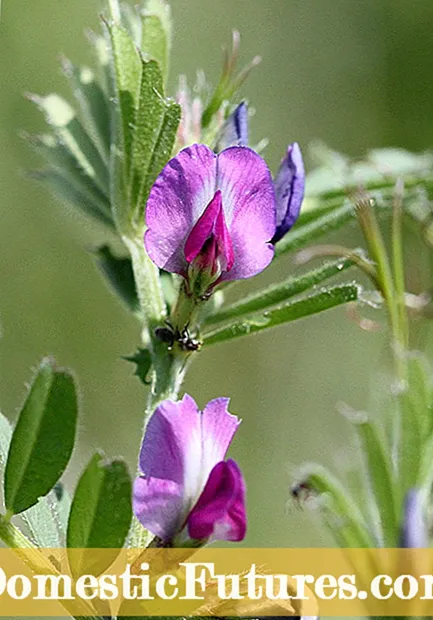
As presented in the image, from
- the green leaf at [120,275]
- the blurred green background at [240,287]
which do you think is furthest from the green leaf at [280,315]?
the blurred green background at [240,287]

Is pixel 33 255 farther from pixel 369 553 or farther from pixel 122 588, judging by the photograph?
pixel 122 588

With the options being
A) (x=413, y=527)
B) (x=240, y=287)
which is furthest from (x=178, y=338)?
(x=240, y=287)

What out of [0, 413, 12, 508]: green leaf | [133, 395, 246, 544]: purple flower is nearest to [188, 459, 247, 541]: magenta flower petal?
[133, 395, 246, 544]: purple flower

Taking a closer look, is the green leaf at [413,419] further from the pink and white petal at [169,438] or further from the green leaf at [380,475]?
the pink and white petal at [169,438]

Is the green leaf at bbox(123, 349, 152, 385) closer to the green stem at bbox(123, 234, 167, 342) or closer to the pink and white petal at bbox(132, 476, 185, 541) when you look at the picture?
the green stem at bbox(123, 234, 167, 342)

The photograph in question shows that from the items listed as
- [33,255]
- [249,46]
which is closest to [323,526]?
[33,255]

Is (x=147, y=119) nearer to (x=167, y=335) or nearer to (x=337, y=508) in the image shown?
(x=167, y=335)
